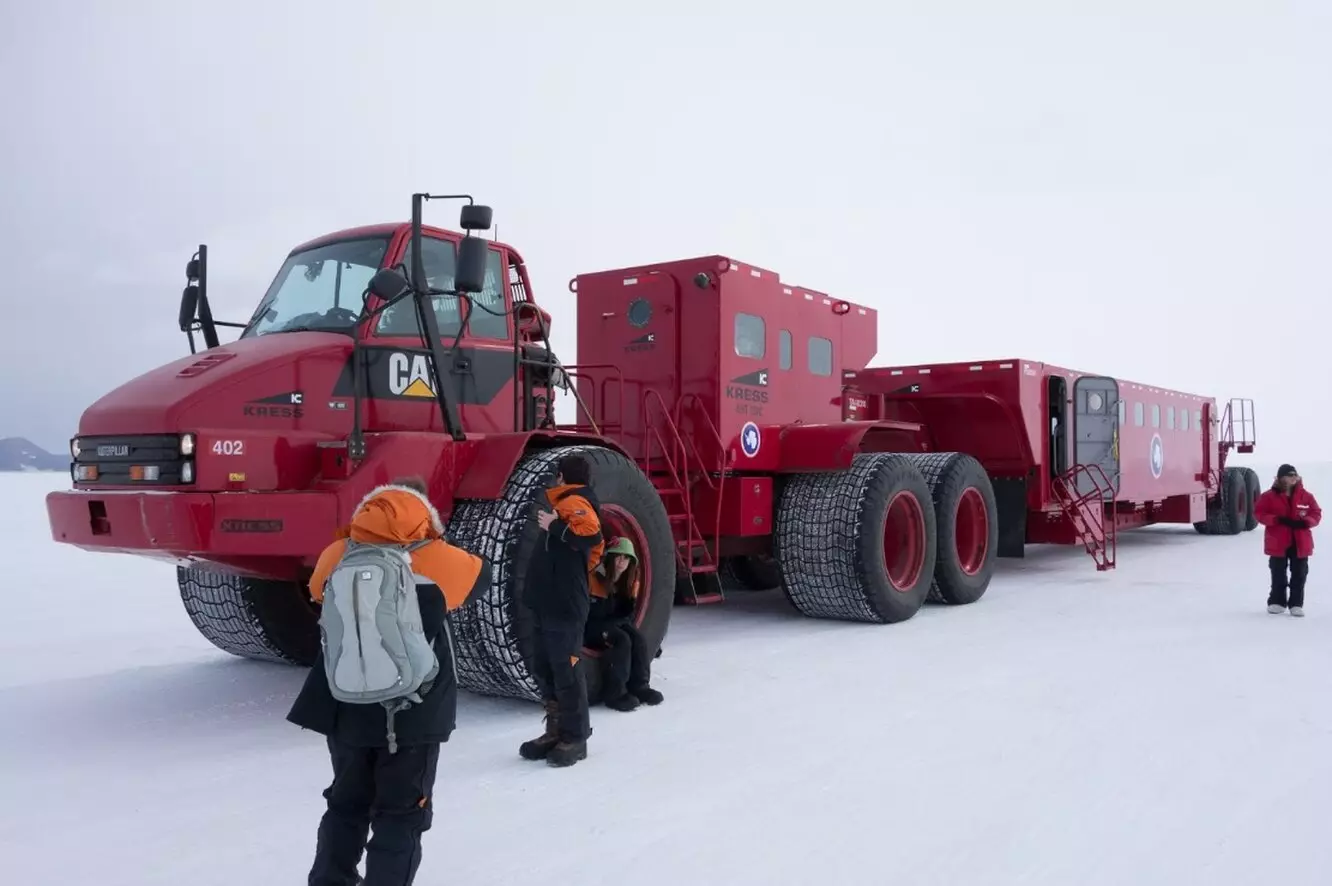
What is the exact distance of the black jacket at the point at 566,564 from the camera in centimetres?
482

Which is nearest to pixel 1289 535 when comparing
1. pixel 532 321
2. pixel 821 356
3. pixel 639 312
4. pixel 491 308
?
pixel 821 356

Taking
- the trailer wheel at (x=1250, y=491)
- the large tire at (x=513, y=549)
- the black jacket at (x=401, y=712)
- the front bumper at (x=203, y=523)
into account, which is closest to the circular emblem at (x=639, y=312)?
the large tire at (x=513, y=549)

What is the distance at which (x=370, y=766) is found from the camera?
125 inches

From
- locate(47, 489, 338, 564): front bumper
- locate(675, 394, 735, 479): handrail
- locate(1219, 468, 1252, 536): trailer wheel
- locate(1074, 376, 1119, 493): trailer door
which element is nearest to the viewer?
locate(47, 489, 338, 564): front bumper

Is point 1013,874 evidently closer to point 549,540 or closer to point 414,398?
point 549,540

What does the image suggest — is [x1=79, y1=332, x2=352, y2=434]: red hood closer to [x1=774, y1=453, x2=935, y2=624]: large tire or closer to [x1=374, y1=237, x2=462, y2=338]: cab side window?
[x1=374, y1=237, x2=462, y2=338]: cab side window

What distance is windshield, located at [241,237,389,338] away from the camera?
583 cm

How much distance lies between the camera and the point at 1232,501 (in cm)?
1784

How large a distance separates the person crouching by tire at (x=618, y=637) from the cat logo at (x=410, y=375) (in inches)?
52.3

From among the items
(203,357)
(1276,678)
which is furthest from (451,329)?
(1276,678)

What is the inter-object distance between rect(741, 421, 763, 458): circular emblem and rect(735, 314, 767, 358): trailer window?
1.89 ft

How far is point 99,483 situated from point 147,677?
7.39 feet

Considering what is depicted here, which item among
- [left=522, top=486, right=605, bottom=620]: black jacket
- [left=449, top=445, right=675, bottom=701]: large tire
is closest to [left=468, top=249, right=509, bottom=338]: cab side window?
[left=449, top=445, right=675, bottom=701]: large tire

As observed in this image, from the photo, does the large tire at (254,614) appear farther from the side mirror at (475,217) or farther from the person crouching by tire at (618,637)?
the side mirror at (475,217)
